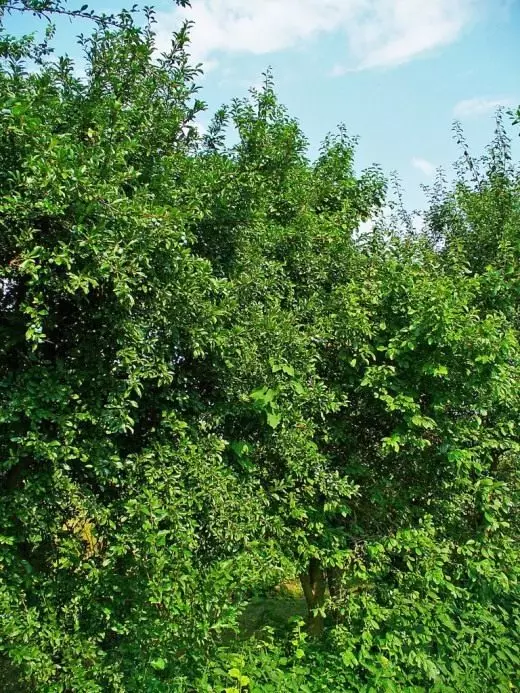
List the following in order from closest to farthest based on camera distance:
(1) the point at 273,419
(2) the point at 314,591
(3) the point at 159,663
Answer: (3) the point at 159,663
(1) the point at 273,419
(2) the point at 314,591

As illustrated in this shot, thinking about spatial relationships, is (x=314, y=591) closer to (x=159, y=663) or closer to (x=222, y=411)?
(x=159, y=663)

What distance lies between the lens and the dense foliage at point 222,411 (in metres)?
3.12

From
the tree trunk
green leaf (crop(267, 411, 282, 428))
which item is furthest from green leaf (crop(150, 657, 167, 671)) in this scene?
the tree trunk

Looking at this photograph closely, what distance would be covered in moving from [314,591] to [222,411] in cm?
190

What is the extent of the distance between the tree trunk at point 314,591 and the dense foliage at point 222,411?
0.03 metres

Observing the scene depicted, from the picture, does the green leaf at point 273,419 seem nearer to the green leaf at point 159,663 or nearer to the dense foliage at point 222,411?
the dense foliage at point 222,411

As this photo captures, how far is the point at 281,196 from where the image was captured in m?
4.58

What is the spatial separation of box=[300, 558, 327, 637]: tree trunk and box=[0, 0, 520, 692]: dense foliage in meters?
0.03

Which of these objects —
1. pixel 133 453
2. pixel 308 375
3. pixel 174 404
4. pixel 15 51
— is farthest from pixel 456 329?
pixel 15 51

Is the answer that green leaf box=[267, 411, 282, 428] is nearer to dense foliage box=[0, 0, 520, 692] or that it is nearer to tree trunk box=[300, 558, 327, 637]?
dense foliage box=[0, 0, 520, 692]

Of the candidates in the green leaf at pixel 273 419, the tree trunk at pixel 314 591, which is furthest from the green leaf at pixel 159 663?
the tree trunk at pixel 314 591

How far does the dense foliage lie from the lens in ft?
10.2

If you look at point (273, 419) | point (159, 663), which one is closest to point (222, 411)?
point (273, 419)

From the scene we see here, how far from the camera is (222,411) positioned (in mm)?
3805
